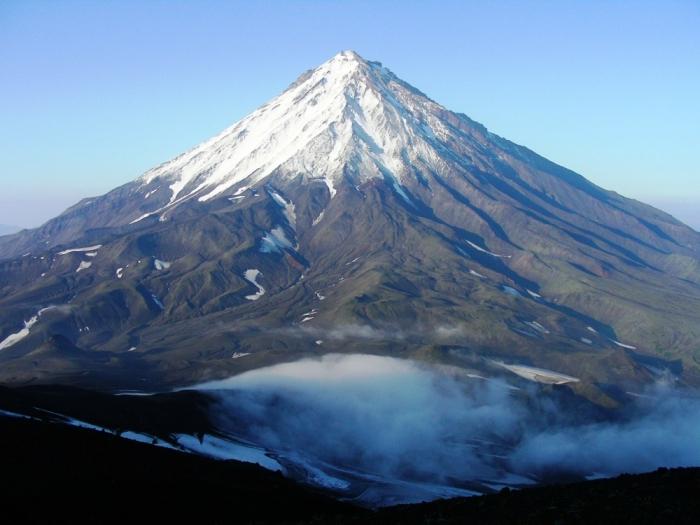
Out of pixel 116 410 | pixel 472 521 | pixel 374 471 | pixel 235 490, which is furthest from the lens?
pixel 374 471

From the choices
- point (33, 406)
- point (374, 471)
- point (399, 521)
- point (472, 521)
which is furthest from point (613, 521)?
point (374, 471)

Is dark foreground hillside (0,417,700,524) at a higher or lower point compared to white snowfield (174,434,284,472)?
higher

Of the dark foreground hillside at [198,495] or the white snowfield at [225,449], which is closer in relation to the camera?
the dark foreground hillside at [198,495]

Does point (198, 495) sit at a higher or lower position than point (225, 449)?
higher

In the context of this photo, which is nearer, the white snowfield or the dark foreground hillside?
the dark foreground hillside

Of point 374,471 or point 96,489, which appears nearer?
point 96,489

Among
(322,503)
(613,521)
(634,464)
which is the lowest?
(634,464)

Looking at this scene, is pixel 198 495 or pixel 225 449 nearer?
pixel 198 495

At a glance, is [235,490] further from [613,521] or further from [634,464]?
[634,464]
